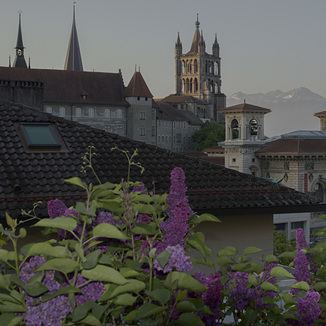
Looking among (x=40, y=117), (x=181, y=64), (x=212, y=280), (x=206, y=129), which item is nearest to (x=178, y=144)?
(x=206, y=129)

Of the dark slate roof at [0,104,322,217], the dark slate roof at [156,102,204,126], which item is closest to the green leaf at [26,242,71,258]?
the dark slate roof at [0,104,322,217]

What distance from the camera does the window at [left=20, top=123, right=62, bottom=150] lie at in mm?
8562

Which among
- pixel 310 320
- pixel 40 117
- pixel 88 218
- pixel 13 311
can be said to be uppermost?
pixel 40 117

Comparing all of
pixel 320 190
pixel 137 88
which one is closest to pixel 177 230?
pixel 320 190

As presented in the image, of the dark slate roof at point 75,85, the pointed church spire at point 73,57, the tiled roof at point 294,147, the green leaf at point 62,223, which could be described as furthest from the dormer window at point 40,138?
the pointed church spire at point 73,57

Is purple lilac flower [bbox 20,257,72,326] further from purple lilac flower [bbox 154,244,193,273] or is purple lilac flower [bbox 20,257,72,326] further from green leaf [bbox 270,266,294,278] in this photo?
green leaf [bbox 270,266,294,278]

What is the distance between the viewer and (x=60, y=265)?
1849mm

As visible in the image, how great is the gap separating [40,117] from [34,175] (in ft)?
6.10

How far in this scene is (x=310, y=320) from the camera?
2477mm

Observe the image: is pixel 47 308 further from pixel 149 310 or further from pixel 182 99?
pixel 182 99

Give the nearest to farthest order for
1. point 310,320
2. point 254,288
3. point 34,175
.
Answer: point 310,320
point 254,288
point 34,175

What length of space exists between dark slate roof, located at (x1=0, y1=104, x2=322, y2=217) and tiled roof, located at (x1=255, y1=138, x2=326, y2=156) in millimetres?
54229

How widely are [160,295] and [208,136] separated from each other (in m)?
115

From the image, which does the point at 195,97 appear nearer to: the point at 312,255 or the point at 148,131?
the point at 148,131
